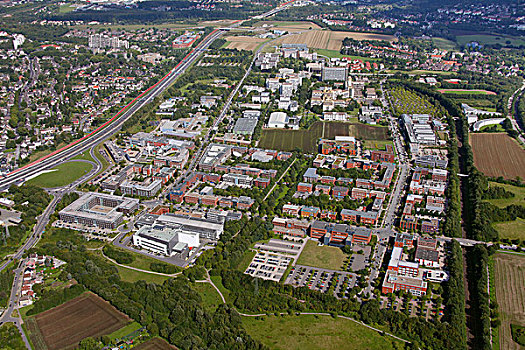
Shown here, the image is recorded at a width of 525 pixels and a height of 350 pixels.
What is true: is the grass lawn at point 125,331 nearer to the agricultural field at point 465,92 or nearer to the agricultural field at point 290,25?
the agricultural field at point 465,92

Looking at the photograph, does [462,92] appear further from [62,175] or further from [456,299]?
[62,175]

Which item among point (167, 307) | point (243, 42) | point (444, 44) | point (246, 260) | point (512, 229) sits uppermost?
point (444, 44)

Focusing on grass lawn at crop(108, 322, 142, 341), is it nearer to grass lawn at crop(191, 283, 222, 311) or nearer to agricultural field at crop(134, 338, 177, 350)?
agricultural field at crop(134, 338, 177, 350)

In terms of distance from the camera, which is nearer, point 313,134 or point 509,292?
point 509,292

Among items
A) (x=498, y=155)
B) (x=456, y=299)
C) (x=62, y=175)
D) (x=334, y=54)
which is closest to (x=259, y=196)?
(x=456, y=299)

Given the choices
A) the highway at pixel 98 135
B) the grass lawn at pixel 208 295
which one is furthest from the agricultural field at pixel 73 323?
the highway at pixel 98 135

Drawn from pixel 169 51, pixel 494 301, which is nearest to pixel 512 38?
pixel 169 51

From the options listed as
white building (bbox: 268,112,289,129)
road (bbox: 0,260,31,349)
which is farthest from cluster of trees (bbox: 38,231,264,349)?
white building (bbox: 268,112,289,129)
